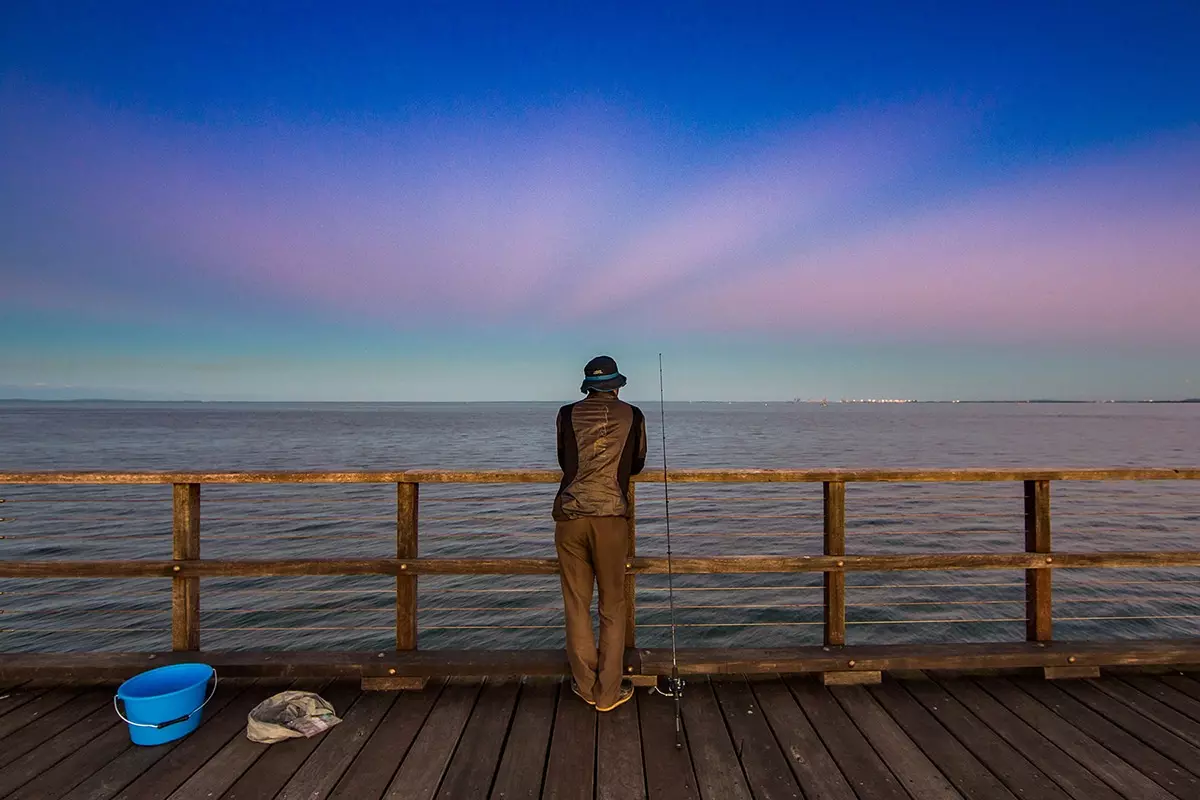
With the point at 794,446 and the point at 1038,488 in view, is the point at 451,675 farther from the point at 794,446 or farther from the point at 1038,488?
the point at 794,446

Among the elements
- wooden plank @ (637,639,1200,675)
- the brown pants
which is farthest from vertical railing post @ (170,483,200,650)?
wooden plank @ (637,639,1200,675)

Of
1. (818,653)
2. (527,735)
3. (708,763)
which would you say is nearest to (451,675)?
(527,735)

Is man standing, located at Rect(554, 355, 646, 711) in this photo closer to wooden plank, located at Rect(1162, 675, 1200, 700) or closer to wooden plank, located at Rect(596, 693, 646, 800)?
wooden plank, located at Rect(596, 693, 646, 800)

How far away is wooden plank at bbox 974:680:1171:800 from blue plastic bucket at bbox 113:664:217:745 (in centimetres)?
413

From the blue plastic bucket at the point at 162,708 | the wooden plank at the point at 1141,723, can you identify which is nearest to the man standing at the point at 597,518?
the blue plastic bucket at the point at 162,708

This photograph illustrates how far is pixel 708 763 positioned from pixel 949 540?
527 inches

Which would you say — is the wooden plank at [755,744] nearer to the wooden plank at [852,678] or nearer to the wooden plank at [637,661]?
the wooden plank at [637,661]

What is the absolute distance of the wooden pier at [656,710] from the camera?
276 centimetres

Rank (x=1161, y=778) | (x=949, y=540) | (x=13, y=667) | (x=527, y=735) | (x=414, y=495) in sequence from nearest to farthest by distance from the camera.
→ (x=1161, y=778)
(x=527, y=735)
(x=13, y=667)
(x=414, y=495)
(x=949, y=540)

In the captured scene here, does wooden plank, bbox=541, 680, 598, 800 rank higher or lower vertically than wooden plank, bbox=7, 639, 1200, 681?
lower

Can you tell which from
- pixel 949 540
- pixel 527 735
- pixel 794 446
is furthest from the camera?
pixel 794 446

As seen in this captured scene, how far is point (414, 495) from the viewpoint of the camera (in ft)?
12.9

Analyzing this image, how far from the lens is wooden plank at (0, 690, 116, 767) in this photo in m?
3.01

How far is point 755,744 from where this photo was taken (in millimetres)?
3064
